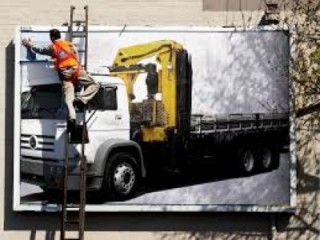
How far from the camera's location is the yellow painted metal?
1271 cm

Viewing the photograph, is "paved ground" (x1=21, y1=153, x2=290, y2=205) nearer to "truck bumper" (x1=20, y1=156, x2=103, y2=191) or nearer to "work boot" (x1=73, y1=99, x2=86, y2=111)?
"truck bumper" (x1=20, y1=156, x2=103, y2=191)

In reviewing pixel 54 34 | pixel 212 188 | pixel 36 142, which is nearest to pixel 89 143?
pixel 36 142

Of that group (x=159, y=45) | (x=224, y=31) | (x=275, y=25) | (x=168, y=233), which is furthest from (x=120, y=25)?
(x=168, y=233)

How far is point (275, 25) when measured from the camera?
1270cm

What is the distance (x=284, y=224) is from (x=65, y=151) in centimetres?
385

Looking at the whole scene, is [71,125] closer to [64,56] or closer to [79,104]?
[79,104]

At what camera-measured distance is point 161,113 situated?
1270cm

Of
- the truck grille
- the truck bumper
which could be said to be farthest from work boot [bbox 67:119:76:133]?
the truck bumper

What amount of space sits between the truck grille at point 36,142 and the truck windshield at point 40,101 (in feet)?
1.14

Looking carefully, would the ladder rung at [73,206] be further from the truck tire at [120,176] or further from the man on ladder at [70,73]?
the man on ladder at [70,73]

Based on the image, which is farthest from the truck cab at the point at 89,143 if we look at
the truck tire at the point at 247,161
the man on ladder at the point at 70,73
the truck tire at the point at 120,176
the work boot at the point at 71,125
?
the truck tire at the point at 247,161

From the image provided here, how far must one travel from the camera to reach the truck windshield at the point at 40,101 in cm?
1273

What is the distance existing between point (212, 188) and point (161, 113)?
150cm

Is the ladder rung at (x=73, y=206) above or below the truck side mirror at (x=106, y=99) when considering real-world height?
below
